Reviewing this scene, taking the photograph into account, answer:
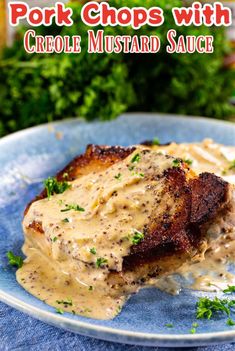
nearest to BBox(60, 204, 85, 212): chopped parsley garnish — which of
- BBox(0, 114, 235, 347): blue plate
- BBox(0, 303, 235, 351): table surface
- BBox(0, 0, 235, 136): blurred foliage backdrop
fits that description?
BBox(0, 114, 235, 347): blue plate

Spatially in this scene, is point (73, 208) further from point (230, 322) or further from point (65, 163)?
point (65, 163)

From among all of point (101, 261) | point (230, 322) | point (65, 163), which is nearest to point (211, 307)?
point (230, 322)

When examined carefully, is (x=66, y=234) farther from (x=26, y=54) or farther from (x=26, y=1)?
(x=26, y=1)

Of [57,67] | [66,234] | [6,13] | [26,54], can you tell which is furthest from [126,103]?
[66,234]

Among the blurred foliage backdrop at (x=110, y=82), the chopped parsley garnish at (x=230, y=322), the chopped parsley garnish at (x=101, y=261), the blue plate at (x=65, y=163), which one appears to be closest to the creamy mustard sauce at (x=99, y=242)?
the chopped parsley garnish at (x=101, y=261)

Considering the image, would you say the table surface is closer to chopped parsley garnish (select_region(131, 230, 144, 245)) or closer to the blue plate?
the blue plate
